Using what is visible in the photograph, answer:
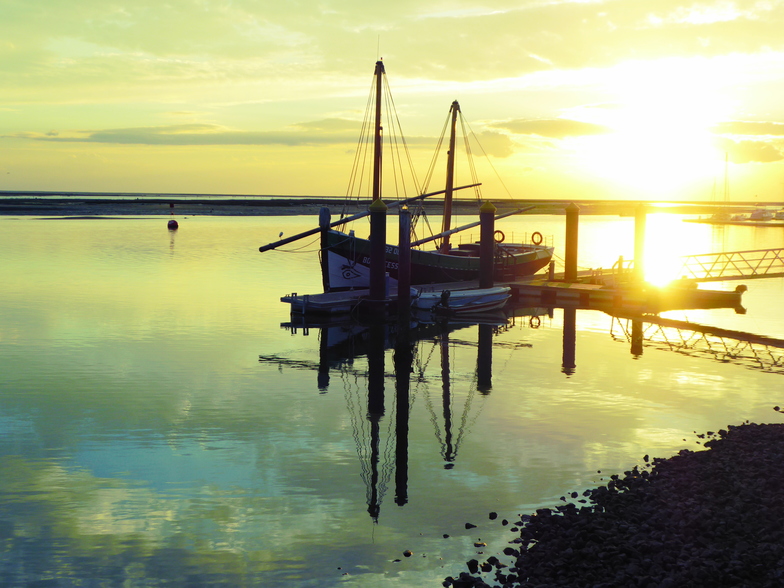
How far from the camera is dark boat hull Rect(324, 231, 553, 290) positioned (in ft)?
116

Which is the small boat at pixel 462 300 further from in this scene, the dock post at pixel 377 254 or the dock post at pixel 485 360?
the dock post at pixel 485 360

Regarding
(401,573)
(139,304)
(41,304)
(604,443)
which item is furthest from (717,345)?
(41,304)

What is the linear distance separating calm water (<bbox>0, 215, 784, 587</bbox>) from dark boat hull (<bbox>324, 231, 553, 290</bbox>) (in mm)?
4666

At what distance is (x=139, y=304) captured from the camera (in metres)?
33.7

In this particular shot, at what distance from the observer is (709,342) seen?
2708cm

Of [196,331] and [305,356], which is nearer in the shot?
[305,356]

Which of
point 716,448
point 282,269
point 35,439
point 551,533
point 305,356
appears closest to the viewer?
point 551,533

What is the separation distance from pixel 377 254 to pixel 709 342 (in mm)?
13054

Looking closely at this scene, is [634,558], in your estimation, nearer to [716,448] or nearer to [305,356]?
[716,448]

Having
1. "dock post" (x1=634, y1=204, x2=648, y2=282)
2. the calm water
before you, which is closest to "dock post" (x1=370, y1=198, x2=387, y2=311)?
the calm water

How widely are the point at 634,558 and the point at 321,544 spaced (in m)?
4.27

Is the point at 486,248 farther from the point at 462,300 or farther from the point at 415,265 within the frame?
the point at 415,265

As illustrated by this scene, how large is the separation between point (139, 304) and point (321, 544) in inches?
1000

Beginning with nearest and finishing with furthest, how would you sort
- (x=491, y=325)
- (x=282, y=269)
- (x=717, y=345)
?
(x=717, y=345) → (x=491, y=325) → (x=282, y=269)
